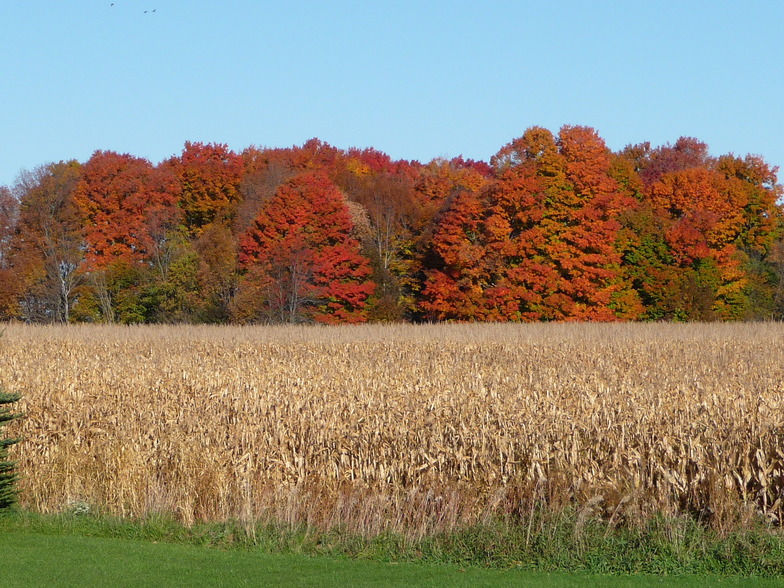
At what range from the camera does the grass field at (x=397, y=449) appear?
10250 millimetres

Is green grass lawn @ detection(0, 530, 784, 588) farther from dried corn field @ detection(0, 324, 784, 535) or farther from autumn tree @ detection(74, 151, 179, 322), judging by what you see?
autumn tree @ detection(74, 151, 179, 322)

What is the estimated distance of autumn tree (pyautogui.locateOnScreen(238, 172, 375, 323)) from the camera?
156 ft

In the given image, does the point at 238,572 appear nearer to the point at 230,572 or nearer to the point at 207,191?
the point at 230,572

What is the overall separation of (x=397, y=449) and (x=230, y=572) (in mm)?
3554

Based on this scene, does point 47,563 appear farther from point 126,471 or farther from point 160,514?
point 126,471

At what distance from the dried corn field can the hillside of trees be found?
28.9 metres

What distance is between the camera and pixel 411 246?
57375mm

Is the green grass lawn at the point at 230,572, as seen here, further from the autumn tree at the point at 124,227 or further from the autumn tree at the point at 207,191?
the autumn tree at the point at 207,191

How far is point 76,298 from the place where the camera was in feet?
178

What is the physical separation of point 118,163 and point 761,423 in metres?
58.2

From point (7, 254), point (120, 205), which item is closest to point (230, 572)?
point (7, 254)

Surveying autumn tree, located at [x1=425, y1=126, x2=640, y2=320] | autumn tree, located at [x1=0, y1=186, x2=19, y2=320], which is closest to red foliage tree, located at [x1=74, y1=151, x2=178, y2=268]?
autumn tree, located at [x1=0, y1=186, x2=19, y2=320]

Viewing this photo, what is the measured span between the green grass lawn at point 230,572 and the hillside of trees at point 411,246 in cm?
3636

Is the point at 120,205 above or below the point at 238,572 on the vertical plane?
above
